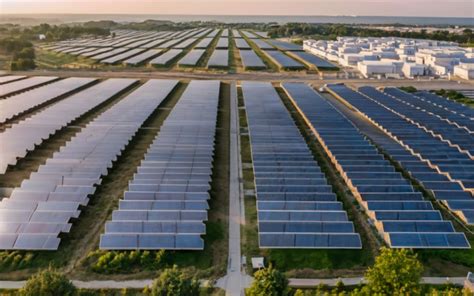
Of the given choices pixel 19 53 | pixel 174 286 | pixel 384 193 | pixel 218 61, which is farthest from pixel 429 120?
pixel 19 53

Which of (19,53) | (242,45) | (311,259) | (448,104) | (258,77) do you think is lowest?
(311,259)

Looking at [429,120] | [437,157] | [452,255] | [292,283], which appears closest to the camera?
[292,283]

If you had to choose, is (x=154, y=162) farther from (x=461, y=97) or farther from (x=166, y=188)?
(x=461, y=97)

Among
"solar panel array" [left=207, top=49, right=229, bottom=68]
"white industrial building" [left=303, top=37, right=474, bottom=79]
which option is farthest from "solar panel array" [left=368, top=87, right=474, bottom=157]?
"solar panel array" [left=207, top=49, right=229, bottom=68]

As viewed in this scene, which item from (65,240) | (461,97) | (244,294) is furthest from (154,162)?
(461,97)

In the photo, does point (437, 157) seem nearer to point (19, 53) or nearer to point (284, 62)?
point (284, 62)

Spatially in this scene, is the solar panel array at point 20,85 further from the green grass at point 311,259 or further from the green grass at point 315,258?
the green grass at point 315,258

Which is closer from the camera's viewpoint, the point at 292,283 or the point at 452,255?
the point at 292,283
